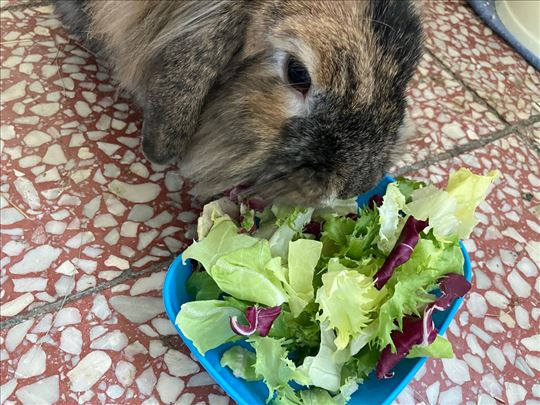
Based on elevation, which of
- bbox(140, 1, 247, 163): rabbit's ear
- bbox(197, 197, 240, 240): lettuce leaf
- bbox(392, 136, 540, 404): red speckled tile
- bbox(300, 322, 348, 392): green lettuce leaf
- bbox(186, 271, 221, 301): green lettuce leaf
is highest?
bbox(140, 1, 247, 163): rabbit's ear

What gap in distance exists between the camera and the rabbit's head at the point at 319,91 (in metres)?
1.13

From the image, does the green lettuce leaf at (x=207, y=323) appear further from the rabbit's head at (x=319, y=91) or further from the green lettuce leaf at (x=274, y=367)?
the rabbit's head at (x=319, y=91)

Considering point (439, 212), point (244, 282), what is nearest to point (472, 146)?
point (439, 212)

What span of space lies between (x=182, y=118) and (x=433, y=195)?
63cm

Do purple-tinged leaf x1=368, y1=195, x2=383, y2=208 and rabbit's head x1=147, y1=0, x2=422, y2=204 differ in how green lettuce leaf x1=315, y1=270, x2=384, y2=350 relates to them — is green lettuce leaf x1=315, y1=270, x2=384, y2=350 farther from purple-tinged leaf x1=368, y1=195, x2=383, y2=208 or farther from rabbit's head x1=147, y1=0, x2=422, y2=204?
purple-tinged leaf x1=368, y1=195, x2=383, y2=208

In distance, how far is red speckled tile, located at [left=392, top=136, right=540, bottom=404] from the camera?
140 centimetres

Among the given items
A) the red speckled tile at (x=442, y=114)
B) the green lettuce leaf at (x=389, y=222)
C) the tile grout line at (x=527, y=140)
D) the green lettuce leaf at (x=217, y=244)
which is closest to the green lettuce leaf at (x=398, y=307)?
the green lettuce leaf at (x=389, y=222)

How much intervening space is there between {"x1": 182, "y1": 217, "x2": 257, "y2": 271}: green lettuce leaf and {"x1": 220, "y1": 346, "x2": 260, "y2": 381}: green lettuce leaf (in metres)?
0.18

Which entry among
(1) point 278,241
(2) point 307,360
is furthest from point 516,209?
(2) point 307,360

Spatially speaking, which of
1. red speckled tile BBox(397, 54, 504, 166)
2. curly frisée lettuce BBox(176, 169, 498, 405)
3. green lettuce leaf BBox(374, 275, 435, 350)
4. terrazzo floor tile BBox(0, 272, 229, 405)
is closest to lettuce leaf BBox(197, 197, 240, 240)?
curly frisée lettuce BBox(176, 169, 498, 405)

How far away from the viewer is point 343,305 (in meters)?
1.18

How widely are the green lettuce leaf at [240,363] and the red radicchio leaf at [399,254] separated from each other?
0.31 meters

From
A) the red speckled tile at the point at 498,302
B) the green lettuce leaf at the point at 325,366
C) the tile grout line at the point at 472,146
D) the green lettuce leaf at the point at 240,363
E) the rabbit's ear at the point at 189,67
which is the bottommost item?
the red speckled tile at the point at 498,302

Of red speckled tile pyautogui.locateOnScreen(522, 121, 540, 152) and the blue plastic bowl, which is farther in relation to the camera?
red speckled tile pyautogui.locateOnScreen(522, 121, 540, 152)
